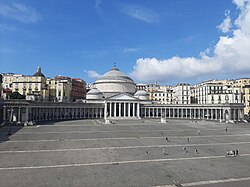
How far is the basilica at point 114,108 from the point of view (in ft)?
238

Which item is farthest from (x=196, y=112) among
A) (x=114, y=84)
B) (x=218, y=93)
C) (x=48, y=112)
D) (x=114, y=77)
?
(x=48, y=112)

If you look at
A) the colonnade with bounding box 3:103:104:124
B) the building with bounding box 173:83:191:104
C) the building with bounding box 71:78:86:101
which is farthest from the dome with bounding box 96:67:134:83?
the building with bounding box 173:83:191:104

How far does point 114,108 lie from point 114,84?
2729cm

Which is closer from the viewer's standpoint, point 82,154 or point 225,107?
point 82,154

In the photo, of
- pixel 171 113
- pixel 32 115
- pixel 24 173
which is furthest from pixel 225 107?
pixel 24 173

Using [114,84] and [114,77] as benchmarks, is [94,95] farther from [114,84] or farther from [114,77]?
[114,77]

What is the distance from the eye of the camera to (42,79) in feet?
322

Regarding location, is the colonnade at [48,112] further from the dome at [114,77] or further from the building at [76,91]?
the building at [76,91]

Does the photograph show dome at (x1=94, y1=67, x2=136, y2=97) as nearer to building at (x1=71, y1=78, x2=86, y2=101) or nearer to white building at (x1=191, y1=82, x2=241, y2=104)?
building at (x1=71, y1=78, x2=86, y2=101)

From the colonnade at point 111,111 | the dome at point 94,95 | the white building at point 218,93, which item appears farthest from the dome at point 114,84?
the white building at point 218,93

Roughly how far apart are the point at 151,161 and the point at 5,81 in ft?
371

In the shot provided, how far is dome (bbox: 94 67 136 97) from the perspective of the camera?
422 feet

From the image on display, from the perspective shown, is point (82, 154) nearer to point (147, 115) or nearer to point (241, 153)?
point (241, 153)

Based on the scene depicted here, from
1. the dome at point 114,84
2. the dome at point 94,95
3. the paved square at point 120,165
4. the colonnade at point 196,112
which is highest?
the dome at point 114,84
